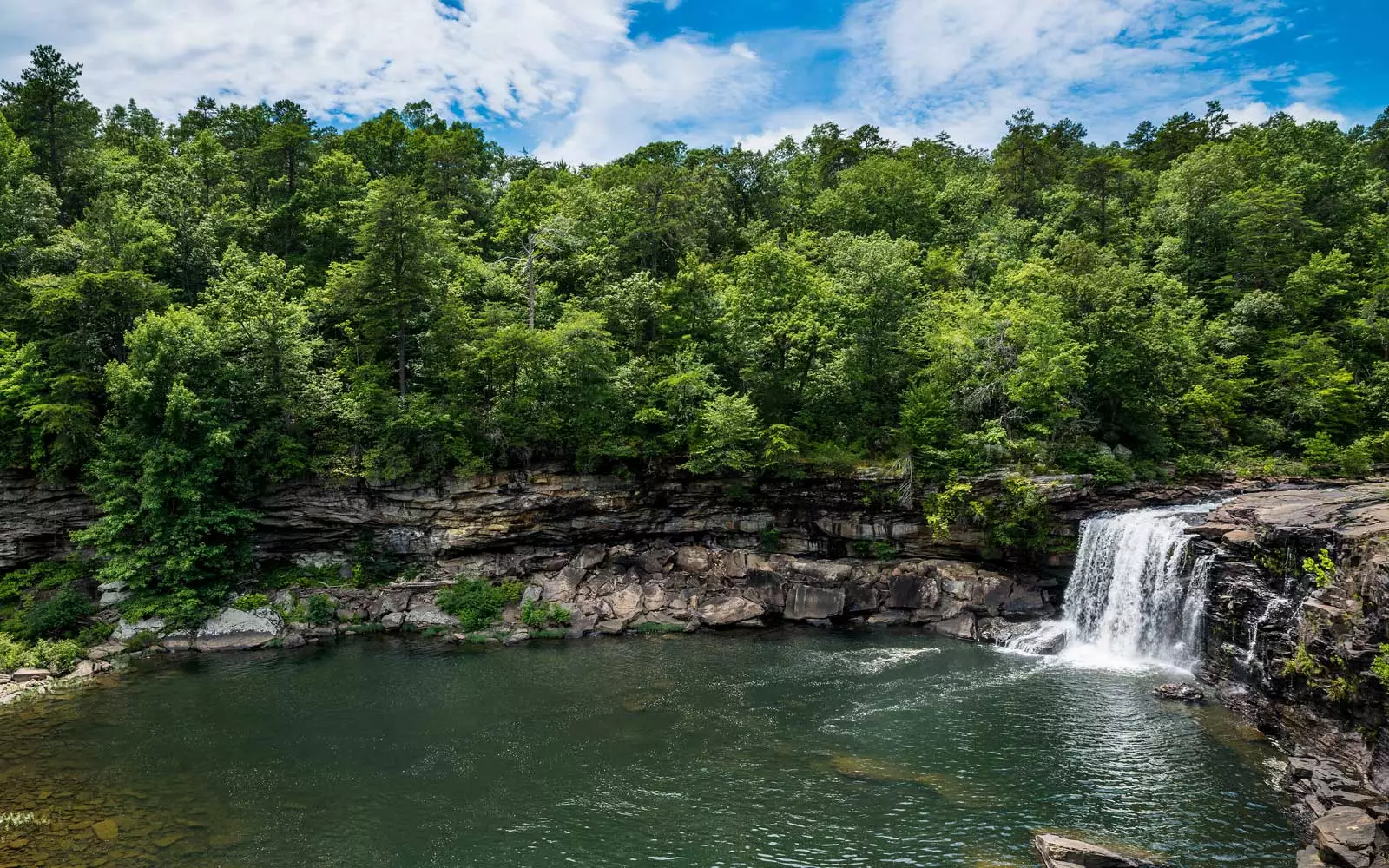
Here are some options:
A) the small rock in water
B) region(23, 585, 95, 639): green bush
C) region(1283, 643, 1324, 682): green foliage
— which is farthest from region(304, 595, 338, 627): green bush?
region(1283, 643, 1324, 682): green foliage

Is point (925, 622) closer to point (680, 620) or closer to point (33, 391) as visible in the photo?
point (680, 620)

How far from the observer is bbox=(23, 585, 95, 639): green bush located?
→ 1152 inches

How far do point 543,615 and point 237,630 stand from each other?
43.3 ft

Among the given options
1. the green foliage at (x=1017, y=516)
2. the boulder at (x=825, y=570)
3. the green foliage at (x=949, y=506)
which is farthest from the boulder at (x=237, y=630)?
the green foliage at (x=1017, y=516)

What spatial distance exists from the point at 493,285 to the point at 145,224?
17499 mm

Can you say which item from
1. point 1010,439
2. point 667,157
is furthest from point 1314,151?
point 667,157

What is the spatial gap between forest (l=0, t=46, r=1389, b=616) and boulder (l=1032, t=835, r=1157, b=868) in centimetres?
2069

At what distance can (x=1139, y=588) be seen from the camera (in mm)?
27250

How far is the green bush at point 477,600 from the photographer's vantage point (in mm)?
32781

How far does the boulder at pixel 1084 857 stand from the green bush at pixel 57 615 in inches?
1459

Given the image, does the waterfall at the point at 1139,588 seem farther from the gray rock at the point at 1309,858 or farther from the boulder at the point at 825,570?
the gray rock at the point at 1309,858

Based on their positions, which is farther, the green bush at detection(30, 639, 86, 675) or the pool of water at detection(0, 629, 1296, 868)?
the green bush at detection(30, 639, 86, 675)

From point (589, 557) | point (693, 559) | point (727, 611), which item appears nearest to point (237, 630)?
point (589, 557)

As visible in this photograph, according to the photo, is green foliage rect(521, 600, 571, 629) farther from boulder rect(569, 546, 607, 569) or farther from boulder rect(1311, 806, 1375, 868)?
boulder rect(1311, 806, 1375, 868)
